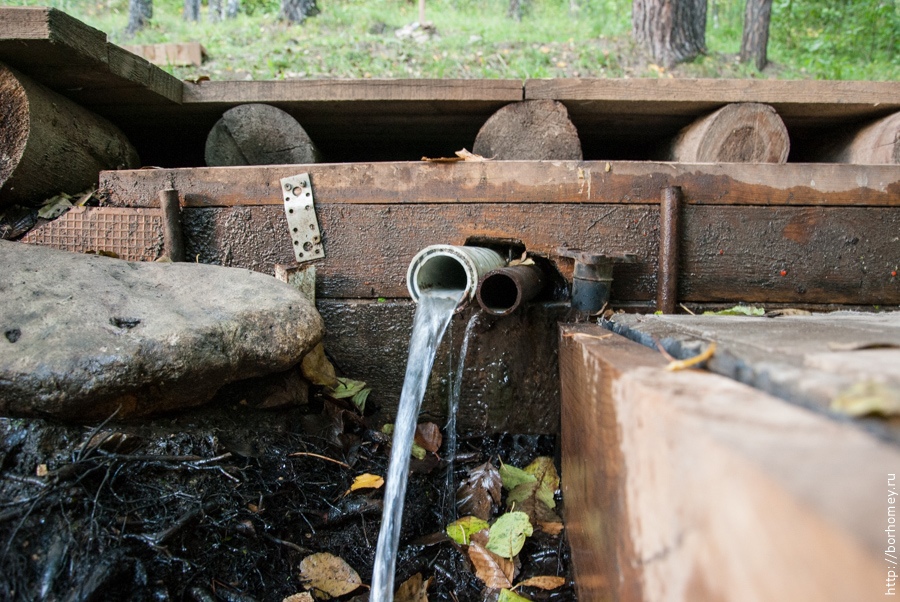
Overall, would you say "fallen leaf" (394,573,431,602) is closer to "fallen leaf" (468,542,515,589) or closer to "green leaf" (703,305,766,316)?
"fallen leaf" (468,542,515,589)

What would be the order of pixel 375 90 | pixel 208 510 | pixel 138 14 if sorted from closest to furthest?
pixel 208 510 → pixel 375 90 → pixel 138 14

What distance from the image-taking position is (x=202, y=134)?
348 centimetres

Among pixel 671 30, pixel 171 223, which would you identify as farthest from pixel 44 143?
pixel 671 30

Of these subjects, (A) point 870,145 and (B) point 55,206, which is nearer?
(B) point 55,206

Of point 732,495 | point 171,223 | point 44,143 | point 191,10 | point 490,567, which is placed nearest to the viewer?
point 732,495

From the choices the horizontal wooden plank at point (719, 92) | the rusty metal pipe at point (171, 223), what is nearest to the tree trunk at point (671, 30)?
the horizontal wooden plank at point (719, 92)

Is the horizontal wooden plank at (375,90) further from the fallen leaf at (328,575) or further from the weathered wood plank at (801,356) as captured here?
the fallen leaf at (328,575)

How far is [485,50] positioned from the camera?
598cm

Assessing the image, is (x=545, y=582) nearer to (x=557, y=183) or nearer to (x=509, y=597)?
(x=509, y=597)

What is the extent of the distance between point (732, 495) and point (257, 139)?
3044mm

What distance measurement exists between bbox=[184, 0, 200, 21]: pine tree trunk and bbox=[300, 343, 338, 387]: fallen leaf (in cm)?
1444

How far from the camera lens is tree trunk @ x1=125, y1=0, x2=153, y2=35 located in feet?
33.5

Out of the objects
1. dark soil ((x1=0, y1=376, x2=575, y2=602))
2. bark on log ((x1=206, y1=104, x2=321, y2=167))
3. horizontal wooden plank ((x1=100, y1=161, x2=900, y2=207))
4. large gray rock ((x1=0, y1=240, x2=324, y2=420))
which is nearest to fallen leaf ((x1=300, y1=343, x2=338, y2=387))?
dark soil ((x1=0, y1=376, x2=575, y2=602))

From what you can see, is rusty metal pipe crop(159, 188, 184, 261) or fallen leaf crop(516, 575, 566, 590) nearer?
fallen leaf crop(516, 575, 566, 590)
